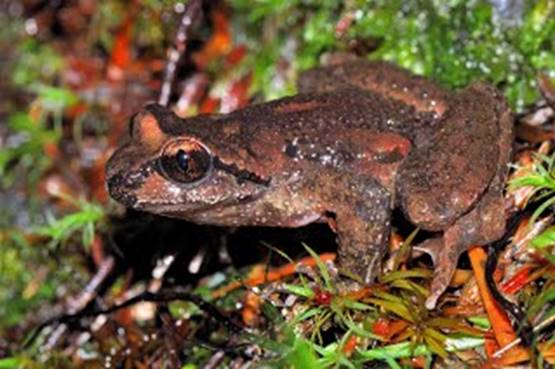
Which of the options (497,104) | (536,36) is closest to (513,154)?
(497,104)

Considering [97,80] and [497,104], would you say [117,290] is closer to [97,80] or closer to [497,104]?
[97,80]

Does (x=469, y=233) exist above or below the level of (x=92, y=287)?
above

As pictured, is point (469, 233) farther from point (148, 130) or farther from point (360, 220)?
point (148, 130)

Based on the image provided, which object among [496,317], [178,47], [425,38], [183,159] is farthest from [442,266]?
[178,47]

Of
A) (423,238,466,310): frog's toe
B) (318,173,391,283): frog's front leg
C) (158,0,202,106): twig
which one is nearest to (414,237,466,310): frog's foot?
(423,238,466,310): frog's toe

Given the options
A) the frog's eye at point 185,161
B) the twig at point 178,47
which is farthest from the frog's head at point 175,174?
the twig at point 178,47

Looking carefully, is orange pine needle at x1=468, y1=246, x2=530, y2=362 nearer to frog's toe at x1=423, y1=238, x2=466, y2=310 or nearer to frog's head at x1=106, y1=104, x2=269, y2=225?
frog's toe at x1=423, y1=238, x2=466, y2=310
